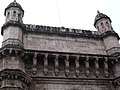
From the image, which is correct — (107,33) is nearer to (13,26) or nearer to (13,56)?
(13,26)

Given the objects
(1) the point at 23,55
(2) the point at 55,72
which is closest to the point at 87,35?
(2) the point at 55,72

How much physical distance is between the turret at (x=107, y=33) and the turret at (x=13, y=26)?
20.8 ft

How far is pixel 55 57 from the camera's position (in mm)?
13984

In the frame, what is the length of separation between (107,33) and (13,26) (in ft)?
23.3

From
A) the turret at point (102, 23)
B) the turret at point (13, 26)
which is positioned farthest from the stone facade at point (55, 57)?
the turret at point (102, 23)

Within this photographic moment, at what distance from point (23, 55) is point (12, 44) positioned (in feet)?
3.31

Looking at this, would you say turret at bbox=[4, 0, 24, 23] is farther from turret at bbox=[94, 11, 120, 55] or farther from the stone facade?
turret at bbox=[94, 11, 120, 55]

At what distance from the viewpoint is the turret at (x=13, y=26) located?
14031mm

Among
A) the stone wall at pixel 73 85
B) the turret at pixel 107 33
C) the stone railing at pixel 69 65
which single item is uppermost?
the turret at pixel 107 33

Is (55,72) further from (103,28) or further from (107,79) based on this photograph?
(103,28)

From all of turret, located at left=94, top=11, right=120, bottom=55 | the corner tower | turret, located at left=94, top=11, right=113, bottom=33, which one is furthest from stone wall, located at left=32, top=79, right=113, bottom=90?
Answer: turret, located at left=94, top=11, right=113, bottom=33

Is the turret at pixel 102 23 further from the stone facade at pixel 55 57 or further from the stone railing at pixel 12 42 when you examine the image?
the stone railing at pixel 12 42

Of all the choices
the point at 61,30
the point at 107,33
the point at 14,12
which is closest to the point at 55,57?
the point at 61,30

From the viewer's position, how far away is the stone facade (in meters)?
13.0
